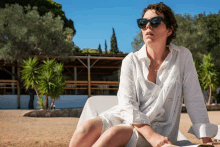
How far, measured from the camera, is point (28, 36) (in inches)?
467

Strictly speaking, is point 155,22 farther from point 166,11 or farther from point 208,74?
point 208,74

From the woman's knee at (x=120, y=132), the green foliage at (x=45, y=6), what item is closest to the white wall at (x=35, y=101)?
the green foliage at (x=45, y=6)

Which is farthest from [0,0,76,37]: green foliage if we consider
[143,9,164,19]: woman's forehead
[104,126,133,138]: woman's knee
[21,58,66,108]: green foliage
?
[104,126,133,138]: woman's knee

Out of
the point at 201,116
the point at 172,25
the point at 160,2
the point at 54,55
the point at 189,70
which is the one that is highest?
the point at 54,55

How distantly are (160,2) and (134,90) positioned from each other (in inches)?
26.3

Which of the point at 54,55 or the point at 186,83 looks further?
the point at 54,55

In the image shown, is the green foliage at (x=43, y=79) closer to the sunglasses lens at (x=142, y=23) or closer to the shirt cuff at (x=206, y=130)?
the sunglasses lens at (x=142, y=23)

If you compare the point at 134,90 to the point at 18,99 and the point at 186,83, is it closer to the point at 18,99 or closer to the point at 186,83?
the point at 186,83

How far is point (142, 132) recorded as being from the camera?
1.32m

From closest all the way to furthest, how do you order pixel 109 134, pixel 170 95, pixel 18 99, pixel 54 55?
pixel 109 134, pixel 170 95, pixel 54 55, pixel 18 99

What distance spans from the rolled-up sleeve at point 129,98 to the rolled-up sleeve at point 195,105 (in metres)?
0.29

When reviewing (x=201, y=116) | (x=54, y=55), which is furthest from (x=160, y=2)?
(x=54, y=55)

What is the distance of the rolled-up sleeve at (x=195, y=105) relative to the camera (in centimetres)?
133

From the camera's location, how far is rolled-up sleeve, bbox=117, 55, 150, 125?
1.38 m
